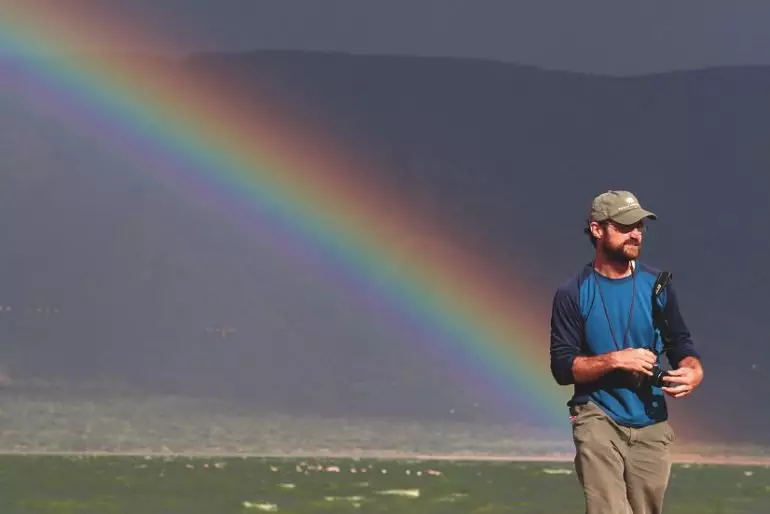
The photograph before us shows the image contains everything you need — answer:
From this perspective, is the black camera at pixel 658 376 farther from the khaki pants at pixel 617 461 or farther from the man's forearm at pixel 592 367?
the khaki pants at pixel 617 461

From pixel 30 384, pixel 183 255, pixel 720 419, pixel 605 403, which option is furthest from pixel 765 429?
pixel 183 255

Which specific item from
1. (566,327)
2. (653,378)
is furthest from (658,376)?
(566,327)

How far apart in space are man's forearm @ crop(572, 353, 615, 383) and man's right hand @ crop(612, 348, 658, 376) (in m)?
0.02

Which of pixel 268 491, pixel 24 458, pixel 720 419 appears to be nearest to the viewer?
pixel 268 491

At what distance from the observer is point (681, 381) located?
5180mm

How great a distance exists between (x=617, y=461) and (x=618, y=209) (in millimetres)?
800

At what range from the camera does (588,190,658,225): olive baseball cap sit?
17.5 ft

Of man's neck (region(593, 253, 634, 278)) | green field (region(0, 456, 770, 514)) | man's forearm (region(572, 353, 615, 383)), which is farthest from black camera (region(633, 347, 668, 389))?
green field (region(0, 456, 770, 514))

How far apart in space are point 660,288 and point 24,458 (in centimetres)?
1201

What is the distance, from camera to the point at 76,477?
14.1m

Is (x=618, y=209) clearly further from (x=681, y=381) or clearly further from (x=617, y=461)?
(x=617, y=461)

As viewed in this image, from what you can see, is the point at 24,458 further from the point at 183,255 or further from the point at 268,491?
the point at 183,255

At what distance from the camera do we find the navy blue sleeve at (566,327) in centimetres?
539

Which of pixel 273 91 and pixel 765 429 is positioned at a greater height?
pixel 273 91
